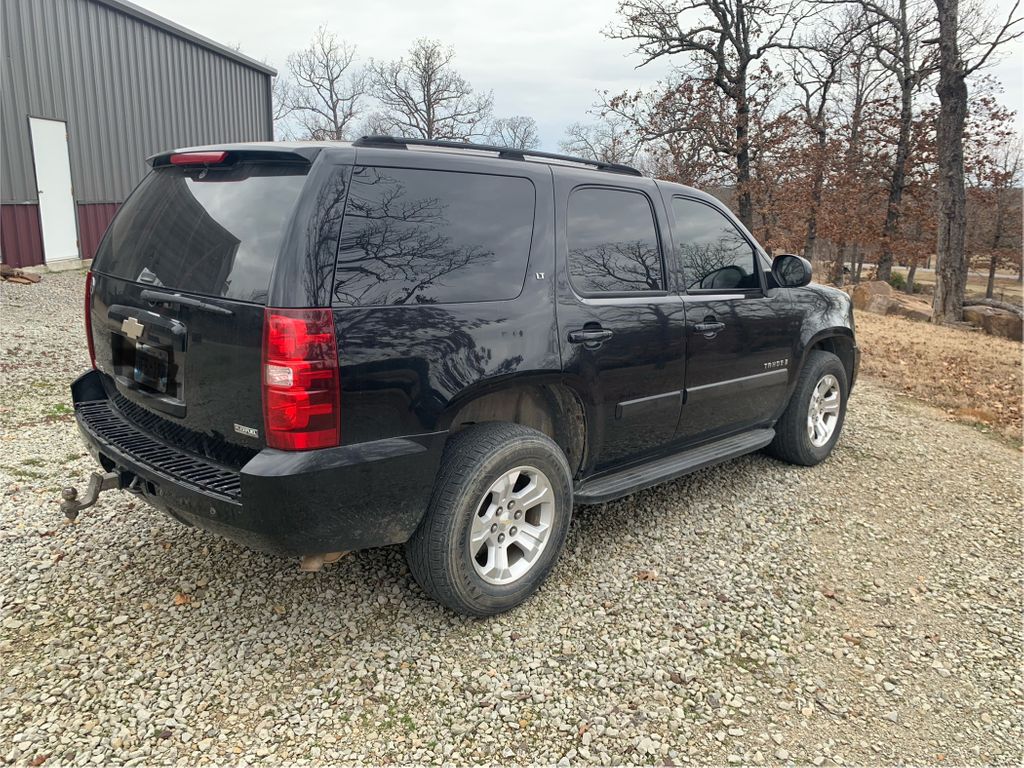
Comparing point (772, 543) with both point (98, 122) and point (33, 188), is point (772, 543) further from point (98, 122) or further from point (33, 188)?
point (98, 122)

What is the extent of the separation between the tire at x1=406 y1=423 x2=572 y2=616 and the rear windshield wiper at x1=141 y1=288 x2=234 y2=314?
104 cm

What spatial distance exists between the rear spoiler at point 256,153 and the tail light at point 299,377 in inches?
24.9

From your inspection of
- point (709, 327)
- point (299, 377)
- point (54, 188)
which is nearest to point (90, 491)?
point (299, 377)

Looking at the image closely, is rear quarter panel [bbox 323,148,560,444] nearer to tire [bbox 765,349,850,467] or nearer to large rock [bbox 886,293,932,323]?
tire [bbox 765,349,850,467]

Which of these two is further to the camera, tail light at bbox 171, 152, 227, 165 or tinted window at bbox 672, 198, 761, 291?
tinted window at bbox 672, 198, 761, 291

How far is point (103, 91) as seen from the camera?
1360 centimetres

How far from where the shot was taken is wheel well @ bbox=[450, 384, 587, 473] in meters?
3.12

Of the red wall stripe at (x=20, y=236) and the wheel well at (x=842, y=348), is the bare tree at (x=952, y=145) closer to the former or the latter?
the wheel well at (x=842, y=348)

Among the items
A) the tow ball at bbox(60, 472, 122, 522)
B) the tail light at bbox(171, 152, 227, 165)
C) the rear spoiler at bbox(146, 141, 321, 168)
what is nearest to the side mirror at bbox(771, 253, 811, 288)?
the rear spoiler at bbox(146, 141, 321, 168)

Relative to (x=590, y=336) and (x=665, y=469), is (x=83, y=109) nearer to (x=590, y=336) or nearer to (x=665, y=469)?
(x=590, y=336)

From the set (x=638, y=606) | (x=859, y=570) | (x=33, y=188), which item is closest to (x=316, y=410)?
(x=638, y=606)

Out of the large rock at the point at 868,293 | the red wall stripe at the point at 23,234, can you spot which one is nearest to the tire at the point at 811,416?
the red wall stripe at the point at 23,234

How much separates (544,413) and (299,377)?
4.37 ft

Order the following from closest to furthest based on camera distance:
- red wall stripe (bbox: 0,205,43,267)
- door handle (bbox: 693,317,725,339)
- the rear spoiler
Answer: the rear spoiler
door handle (bbox: 693,317,725,339)
red wall stripe (bbox: 0,205,43,267)
